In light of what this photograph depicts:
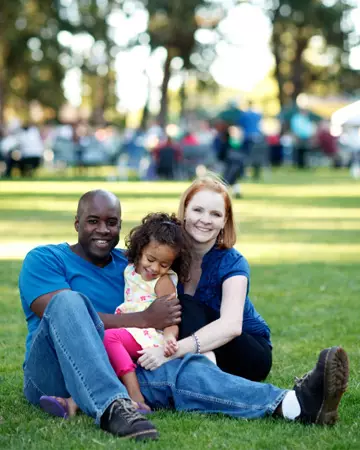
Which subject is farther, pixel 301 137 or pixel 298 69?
pixel 298 69

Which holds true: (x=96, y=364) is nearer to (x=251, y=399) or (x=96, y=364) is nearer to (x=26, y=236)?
(x=251, y=399)

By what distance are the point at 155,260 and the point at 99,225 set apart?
353 millimetres

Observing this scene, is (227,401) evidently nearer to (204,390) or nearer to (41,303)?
(204,390)

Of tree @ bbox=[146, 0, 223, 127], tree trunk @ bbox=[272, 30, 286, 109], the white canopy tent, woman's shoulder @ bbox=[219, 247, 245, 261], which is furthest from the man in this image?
tree trunk @ bbox=[272, 30, 286, 109]

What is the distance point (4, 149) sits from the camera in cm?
3303

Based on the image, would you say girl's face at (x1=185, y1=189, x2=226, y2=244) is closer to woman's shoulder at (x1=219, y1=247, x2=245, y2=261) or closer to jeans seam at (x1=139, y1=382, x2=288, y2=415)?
woman's shoulder at (x1=219, y1=247, x2=245, y2=261)

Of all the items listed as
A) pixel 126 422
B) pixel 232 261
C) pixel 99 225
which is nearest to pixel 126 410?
pixel 126 422

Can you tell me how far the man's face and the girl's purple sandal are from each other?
2.72 ft

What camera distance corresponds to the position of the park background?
5.12m

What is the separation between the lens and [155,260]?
5.54 m

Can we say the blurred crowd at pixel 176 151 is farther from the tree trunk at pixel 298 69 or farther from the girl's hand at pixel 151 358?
the girl's hand at pixel 151 358

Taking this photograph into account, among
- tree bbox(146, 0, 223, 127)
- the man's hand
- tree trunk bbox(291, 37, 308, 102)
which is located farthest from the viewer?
tree trunk bbox(291, 37, 308, 102)

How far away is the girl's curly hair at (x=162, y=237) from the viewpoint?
18.1 ft

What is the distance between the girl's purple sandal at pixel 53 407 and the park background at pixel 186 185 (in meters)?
0.06
